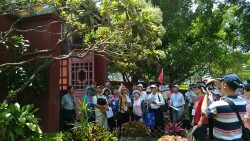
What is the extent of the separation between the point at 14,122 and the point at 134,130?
3.30m

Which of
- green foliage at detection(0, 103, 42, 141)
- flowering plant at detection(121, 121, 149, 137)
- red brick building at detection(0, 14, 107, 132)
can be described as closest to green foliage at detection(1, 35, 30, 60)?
red brick building at detection(0, 14, 107, 132)

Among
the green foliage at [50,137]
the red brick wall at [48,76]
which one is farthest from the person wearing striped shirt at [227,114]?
the red brick wall at [48,76]

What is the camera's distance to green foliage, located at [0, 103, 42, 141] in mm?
6656

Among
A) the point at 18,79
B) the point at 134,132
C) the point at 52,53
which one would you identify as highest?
the point at 52,53

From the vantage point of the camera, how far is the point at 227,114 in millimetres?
Result: 3740

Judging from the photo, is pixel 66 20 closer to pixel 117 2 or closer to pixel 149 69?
pixel 117 2

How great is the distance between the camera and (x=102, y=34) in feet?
30.4

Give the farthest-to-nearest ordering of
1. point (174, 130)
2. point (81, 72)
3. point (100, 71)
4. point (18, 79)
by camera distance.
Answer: point (100, 71) < point (81, 72) < point (18, 79) < point (174, 130)

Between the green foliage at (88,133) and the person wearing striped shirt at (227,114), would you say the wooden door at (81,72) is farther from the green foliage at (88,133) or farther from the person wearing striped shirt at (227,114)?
the person wearing striped shirt at (227,114)

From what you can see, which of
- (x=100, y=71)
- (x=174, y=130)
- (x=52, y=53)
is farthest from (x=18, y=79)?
(x=100, y=71)

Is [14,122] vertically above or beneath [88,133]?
above

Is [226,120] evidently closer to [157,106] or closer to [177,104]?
[157,106]

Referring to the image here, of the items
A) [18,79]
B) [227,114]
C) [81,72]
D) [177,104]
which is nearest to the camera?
[227,114]

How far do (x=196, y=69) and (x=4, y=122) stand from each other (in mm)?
Answer: 16550
